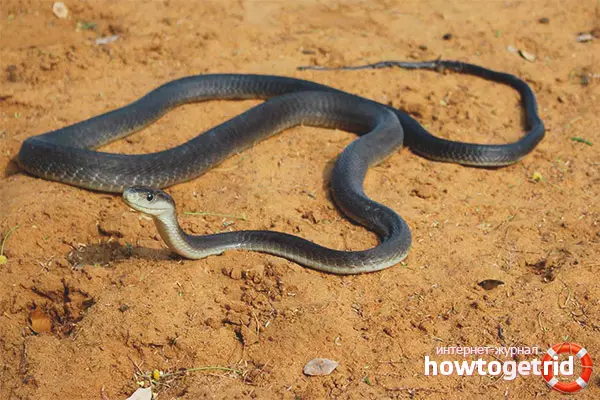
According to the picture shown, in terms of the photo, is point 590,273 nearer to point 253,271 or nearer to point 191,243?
point 253,271

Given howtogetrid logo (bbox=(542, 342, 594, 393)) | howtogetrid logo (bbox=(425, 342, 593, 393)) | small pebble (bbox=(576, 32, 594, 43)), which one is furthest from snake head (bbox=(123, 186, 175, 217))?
small pebble (bbox=(576, 32, 594, 43))

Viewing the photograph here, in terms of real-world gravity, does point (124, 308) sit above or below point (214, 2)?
below

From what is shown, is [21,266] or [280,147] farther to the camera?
[280,147]

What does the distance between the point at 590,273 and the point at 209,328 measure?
3156 mm

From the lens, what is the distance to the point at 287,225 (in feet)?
21.0

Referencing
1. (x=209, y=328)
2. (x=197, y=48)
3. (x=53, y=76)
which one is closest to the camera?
(x=209, y=328)

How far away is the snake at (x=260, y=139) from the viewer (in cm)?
573

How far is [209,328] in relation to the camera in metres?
5.00

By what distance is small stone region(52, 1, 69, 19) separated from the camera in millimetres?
10578

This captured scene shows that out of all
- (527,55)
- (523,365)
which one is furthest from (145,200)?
(527,55)

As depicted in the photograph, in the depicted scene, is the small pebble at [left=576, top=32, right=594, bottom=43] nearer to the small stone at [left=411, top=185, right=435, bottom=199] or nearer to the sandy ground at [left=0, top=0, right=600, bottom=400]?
the sandy ground at [left=0, top=0, right=600, bottom=400]

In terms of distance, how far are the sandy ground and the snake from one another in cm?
15

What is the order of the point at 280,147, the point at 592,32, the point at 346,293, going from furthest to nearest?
the point at 592,32 < the point at 280,147 < the point at 346,293

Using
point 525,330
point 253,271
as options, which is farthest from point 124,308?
point 525,330
